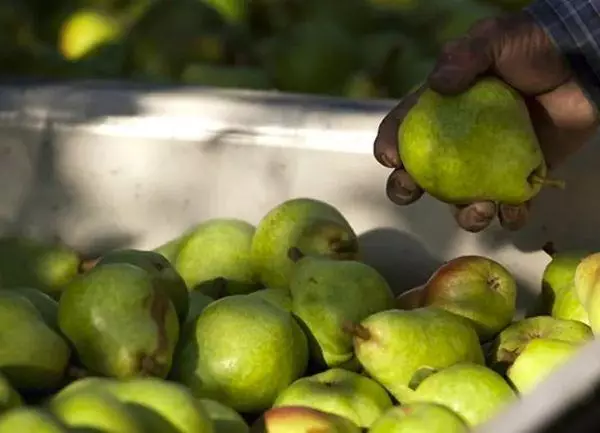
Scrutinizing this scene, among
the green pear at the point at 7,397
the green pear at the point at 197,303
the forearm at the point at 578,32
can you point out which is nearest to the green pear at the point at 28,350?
the green pear at the point at 7,397

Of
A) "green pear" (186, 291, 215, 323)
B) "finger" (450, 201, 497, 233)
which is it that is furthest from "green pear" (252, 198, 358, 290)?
Answer: "finger" (450, 201, 497, 233)

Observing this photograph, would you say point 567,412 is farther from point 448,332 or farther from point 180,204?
point 180,204

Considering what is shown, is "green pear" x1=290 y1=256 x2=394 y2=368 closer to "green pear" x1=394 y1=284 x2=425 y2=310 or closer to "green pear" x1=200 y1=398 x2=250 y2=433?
"green pear" x1=394 y1=284 x2=425 y2=310

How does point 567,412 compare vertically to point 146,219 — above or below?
above

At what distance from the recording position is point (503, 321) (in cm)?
168

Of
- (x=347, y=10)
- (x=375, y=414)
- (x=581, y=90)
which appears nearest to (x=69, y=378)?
(x=375, y=414)

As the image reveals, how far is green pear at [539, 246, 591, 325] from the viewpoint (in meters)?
1.68

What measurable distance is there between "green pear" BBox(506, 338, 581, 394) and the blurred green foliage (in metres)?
0.86

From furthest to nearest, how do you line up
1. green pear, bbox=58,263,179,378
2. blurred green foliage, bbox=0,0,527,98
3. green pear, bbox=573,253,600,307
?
blurred green foliage, bbox=0,0,527,98, green pear, bbox=573,253,600,307, green pear, bbox=58,263,179,378

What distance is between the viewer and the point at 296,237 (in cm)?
175

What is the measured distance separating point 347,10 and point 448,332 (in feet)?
3.50

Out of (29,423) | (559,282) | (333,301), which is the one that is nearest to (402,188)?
(333,301)

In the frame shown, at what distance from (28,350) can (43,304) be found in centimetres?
18

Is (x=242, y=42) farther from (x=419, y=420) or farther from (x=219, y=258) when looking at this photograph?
(x=419, y=420)
